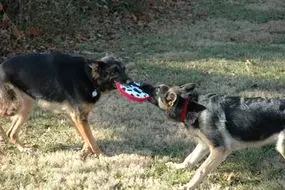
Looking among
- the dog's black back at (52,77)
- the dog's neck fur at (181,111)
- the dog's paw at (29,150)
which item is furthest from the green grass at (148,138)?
the dog's black back at (52,77)

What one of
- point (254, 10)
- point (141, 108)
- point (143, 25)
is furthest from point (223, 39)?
point (141, 108)

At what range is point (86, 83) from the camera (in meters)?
6.18

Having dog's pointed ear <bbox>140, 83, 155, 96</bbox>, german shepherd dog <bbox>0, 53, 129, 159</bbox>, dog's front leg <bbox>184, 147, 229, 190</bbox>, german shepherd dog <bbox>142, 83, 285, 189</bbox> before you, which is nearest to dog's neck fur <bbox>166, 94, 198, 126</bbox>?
german shepherd dog <bbox>142, 83, 285, 189</bbox>

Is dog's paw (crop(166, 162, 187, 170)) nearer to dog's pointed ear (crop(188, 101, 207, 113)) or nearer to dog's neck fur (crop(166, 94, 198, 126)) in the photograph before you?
dog's neck fur (crop(166, 94, 198, 126))

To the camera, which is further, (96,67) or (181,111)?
(96,67)

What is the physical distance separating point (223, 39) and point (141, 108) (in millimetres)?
7895

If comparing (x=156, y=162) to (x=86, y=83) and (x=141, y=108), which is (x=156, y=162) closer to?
(x=86, y=83)

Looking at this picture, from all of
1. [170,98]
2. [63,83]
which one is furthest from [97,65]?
[170,98]

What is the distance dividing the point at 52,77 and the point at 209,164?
2.34 meters

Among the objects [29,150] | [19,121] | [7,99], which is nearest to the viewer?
[7,99]

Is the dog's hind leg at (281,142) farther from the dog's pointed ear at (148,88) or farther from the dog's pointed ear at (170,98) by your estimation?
the dog's pointed ear at (148,88)

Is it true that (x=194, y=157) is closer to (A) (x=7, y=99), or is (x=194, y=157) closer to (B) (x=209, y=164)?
(B) (x=209, y=164)

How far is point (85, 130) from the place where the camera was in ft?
20.6

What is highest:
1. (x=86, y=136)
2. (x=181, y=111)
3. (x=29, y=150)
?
(x=181, y=111)
